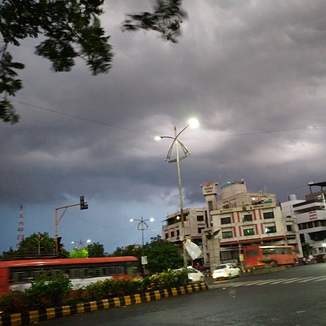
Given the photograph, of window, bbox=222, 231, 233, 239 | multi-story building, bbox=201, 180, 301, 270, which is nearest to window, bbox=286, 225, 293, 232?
multi-story building, bbox=201, 180, 301, 270

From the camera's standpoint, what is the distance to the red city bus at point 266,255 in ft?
135

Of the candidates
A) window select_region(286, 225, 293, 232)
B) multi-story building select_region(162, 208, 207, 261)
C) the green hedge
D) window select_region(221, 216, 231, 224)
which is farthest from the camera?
multi-story building select_region(162, 208, 207, 261)

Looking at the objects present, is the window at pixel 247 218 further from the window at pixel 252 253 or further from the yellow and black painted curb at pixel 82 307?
the yellow and black painted curb at pixel 82 307

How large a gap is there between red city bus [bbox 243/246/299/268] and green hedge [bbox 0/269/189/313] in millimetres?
25726

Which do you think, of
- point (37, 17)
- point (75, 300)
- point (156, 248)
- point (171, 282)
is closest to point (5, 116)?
point (37, 17)

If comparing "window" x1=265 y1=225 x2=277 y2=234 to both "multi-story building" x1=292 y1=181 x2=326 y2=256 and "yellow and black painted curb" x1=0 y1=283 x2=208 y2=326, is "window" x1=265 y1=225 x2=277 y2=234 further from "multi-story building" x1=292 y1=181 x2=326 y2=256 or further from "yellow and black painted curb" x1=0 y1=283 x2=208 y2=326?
"yellow and black painted curb" x1=0 y1=283 x2=208 y2=326

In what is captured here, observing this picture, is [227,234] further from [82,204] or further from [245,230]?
[82,204]

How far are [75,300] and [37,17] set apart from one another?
12391 mm

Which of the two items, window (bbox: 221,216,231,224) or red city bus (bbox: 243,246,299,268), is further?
window (bbox: 221,216,231,224)

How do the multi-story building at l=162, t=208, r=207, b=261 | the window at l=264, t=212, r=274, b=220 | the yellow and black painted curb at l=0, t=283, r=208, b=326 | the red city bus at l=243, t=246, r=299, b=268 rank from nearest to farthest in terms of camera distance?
the yellow and black painted curb at l=0, t=283, r=208, b=326 → the red city bus at l=243, t=246, r=299, b=268 → the window at l=264, t=212, r=274, b=220 → the multi-story building at l=162, t=208, r=207, b=261

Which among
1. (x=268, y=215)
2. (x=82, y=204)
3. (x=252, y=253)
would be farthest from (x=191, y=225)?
(x=82, y=204)

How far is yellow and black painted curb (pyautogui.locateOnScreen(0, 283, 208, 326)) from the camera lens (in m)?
10.9

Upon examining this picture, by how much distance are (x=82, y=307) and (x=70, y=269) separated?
7208 millimetres

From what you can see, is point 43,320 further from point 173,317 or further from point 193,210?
point 193,210
